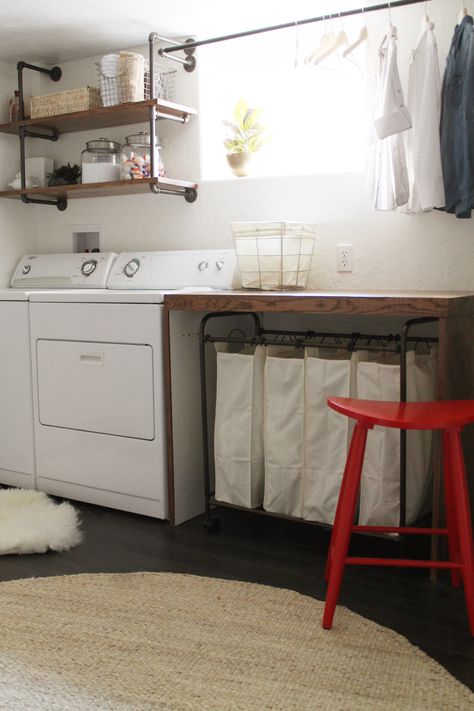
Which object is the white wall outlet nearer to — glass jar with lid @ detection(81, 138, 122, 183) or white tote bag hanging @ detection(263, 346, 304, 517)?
white tote bag hanging @ detection(263, 346, 304, 517)

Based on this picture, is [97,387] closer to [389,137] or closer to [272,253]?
[272,253]

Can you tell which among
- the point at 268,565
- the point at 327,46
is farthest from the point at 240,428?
the point at 327,46

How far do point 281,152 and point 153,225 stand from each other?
2.26 feet

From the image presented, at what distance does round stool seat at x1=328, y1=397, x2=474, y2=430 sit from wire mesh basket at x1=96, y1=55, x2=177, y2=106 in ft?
5.97

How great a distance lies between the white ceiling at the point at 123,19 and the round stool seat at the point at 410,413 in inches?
66.2

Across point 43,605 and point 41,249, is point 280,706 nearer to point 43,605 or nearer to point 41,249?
point 43,605

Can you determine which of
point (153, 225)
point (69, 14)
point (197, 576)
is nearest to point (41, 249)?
point (153, 225)

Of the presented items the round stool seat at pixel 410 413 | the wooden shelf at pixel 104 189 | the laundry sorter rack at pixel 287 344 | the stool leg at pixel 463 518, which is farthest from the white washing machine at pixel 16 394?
the stool leg at pixel 463 518

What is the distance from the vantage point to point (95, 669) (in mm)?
1821

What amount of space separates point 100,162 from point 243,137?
0.70 metres

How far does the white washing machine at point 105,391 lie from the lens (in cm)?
282

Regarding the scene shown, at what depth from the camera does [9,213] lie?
3887mm

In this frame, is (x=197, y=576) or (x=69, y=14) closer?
(x=197, y=576)

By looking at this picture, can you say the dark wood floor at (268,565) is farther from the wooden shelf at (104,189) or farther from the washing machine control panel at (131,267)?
the wooden shelf at (104,189)
